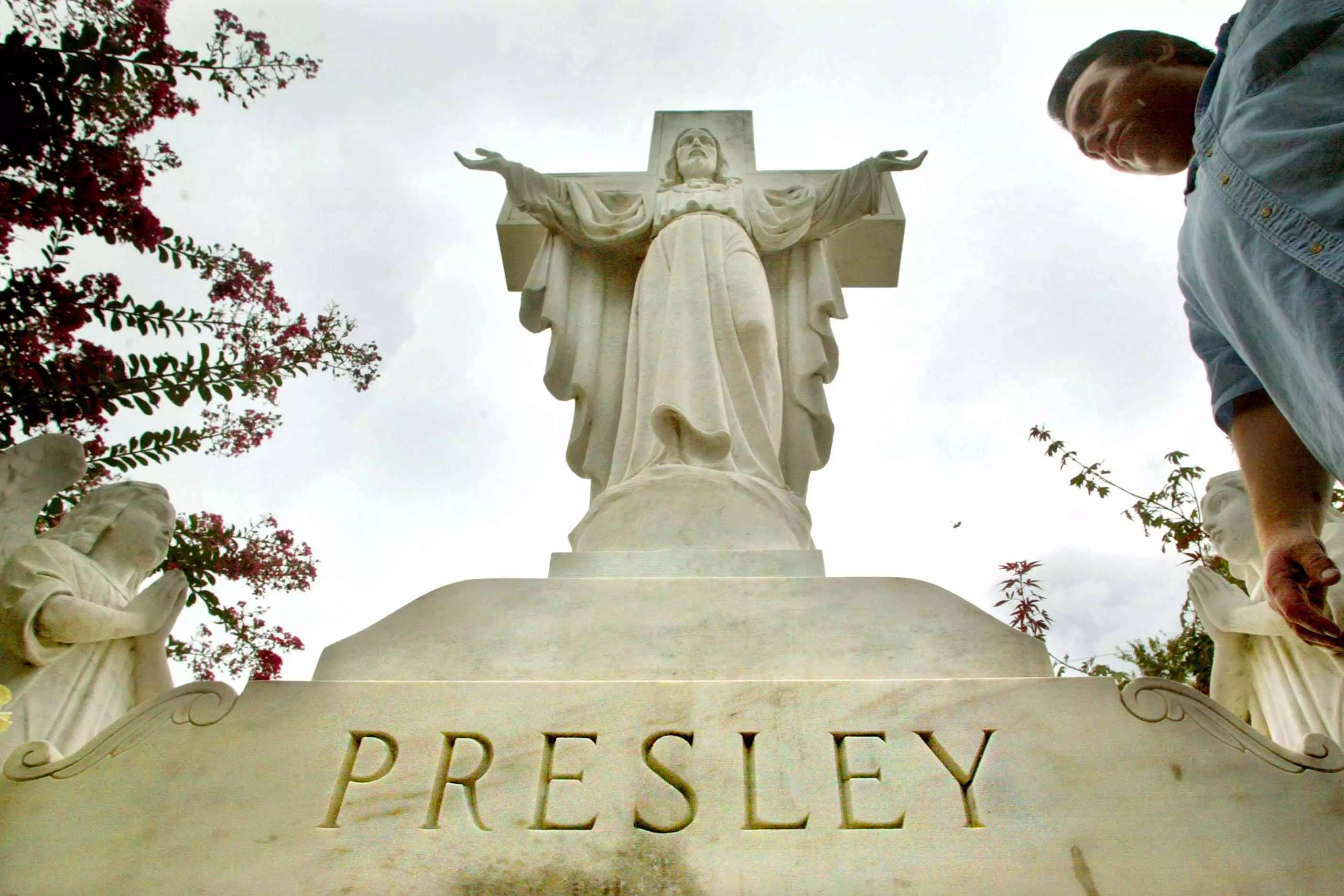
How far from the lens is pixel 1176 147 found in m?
2.51

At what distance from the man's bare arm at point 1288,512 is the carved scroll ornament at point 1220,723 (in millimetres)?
230

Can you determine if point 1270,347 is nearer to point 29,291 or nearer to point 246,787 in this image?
point 246,787

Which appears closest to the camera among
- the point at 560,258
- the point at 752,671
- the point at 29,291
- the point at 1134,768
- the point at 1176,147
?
the point at 1134,768

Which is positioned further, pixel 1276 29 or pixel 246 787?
pixel 246 787

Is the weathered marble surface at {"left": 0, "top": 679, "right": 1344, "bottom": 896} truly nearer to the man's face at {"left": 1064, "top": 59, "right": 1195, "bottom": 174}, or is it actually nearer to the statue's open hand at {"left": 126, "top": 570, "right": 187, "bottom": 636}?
the statue's open hand at {"left": 126, "top": 570, "right": 187, "bottom": 636}

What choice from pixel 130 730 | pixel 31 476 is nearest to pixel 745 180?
pixel 31 476

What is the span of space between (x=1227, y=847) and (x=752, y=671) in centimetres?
112

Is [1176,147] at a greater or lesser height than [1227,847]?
greater

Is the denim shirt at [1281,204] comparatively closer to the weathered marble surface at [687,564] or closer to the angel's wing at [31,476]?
the weathered marble surface at [687,564]

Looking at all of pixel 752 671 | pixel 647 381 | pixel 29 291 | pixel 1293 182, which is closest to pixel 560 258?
pixel 647 381

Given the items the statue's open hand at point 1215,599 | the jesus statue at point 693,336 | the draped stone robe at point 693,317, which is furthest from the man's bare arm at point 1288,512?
the draped stone robe at point 693,317

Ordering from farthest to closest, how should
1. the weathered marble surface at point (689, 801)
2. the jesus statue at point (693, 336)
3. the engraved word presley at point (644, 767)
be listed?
the jesus statue at point (693, 336) → the engraved word presley at point (644, 767) → the weathered marble surface at point (689, 801)

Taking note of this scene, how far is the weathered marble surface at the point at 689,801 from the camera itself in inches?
79.7

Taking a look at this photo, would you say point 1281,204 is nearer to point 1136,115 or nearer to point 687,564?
point 1136,115
